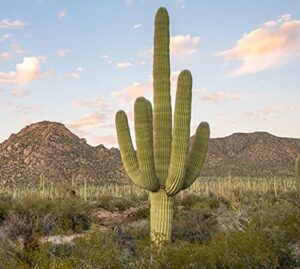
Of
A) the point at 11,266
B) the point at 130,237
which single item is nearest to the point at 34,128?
the point at 130,237

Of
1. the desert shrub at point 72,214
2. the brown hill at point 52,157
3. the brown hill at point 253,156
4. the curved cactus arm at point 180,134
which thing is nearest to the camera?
the curved cactus arm at point 180,134

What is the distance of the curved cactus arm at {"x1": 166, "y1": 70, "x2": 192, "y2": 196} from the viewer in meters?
11.1

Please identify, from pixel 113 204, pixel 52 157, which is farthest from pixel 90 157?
pixel 113 204

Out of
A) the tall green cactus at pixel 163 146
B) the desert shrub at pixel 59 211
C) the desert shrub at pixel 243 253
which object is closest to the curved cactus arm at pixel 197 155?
the tall green cactus at pixel 163 146

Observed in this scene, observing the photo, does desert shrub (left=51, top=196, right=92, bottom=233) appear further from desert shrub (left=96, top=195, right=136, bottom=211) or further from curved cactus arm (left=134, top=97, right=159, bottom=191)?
curved cactus arm (left=134, top=97, right=159, bottom=191)

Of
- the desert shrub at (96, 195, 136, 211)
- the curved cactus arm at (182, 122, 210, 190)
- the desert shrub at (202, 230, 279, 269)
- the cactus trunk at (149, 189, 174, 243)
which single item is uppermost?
the curved cactus arm at (182, 122, 210, 190)

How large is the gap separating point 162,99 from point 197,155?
66.2 inches

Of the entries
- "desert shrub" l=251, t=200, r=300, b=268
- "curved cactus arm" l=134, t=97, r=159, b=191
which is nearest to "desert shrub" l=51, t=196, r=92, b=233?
"curved cactus arm" l=134, t=97, r=159, b=191

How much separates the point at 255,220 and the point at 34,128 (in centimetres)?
5834

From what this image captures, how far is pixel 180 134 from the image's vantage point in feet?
36.6

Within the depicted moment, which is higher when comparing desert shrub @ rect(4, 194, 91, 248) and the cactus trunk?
the cactus trunk

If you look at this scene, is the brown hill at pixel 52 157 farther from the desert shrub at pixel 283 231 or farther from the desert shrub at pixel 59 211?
the desert shrub at pixel 283 231

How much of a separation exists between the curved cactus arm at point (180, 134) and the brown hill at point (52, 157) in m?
42.4

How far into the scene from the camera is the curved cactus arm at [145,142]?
11391 mm
